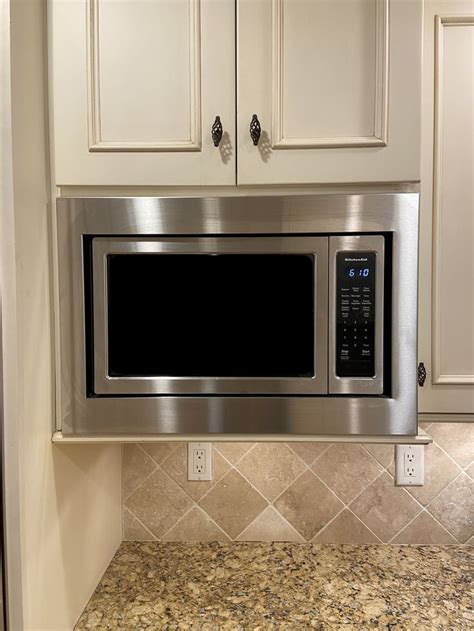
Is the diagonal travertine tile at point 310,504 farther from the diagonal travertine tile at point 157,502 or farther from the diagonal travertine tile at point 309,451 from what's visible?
the diagonal travertine tile at point 157,502

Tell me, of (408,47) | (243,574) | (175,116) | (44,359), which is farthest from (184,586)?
(408,47)

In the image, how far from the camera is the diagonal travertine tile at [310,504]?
4.64 feet

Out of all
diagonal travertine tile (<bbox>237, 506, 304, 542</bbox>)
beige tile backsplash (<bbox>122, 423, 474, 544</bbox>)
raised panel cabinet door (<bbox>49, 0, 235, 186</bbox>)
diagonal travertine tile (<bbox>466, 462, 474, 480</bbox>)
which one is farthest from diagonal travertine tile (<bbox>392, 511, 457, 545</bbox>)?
raised panel cabinet door (<bbox>49, 0, 235, 186</bbox>)

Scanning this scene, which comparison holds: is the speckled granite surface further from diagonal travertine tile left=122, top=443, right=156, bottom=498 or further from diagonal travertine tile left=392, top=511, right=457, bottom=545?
diagonal travertine tile left=122, top=443, right=156, bottom=498

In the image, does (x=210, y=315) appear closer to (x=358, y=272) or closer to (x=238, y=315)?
(x=238, y=315)

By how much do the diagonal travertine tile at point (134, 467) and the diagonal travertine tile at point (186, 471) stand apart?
49 mm

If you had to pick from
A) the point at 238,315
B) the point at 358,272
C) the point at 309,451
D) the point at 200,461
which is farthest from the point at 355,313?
the point at 200,461

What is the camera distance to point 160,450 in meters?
1.43

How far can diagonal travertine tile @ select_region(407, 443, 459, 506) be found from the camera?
1399 mm

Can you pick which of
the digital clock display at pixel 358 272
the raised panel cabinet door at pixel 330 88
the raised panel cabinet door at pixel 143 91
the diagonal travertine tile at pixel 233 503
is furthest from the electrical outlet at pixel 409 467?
the raised panel cabinet door at pixel 143 91

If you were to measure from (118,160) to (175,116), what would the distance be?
0.46 ft

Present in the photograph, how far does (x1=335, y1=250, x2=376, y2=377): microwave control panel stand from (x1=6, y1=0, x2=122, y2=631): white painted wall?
57 centimetres

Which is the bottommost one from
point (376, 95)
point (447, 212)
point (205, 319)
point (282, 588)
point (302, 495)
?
point (282, 588)

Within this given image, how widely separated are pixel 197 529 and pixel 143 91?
3.73ft
